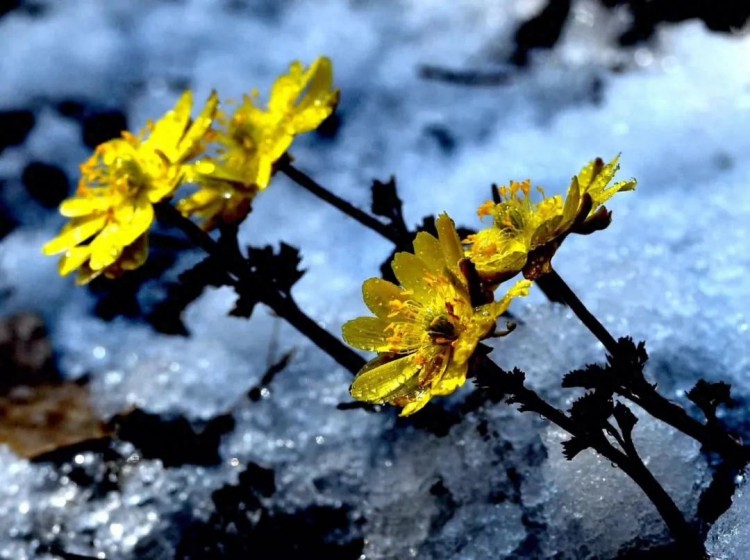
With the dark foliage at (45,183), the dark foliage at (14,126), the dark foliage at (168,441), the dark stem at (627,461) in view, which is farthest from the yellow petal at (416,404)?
the dark foliage at (14,126)

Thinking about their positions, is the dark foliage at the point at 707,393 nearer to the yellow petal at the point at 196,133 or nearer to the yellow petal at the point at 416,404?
the yellow petal at the point at 416,404

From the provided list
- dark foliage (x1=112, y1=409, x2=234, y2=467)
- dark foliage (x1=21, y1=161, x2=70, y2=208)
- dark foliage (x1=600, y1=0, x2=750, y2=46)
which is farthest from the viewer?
dark foliage (x1=21, y1=161, x2=70, y2=208)

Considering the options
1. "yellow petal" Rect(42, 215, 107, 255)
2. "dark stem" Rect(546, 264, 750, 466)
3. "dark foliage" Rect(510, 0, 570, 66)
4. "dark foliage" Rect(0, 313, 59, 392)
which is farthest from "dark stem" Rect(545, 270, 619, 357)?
"dark foliage" Rect(510, 0, 570, 66)

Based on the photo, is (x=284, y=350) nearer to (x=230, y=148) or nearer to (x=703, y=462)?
(x=230, y=148)

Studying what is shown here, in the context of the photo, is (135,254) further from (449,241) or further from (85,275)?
(449,241)

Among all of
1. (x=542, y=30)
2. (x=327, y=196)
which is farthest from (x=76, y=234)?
(x=542, y=30)

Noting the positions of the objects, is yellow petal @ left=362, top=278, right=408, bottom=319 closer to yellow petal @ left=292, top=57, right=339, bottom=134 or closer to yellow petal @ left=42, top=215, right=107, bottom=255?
yellow petal @ left=292, top=57, right=339, bottom=134

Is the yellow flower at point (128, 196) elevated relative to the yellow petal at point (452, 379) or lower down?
elevated
